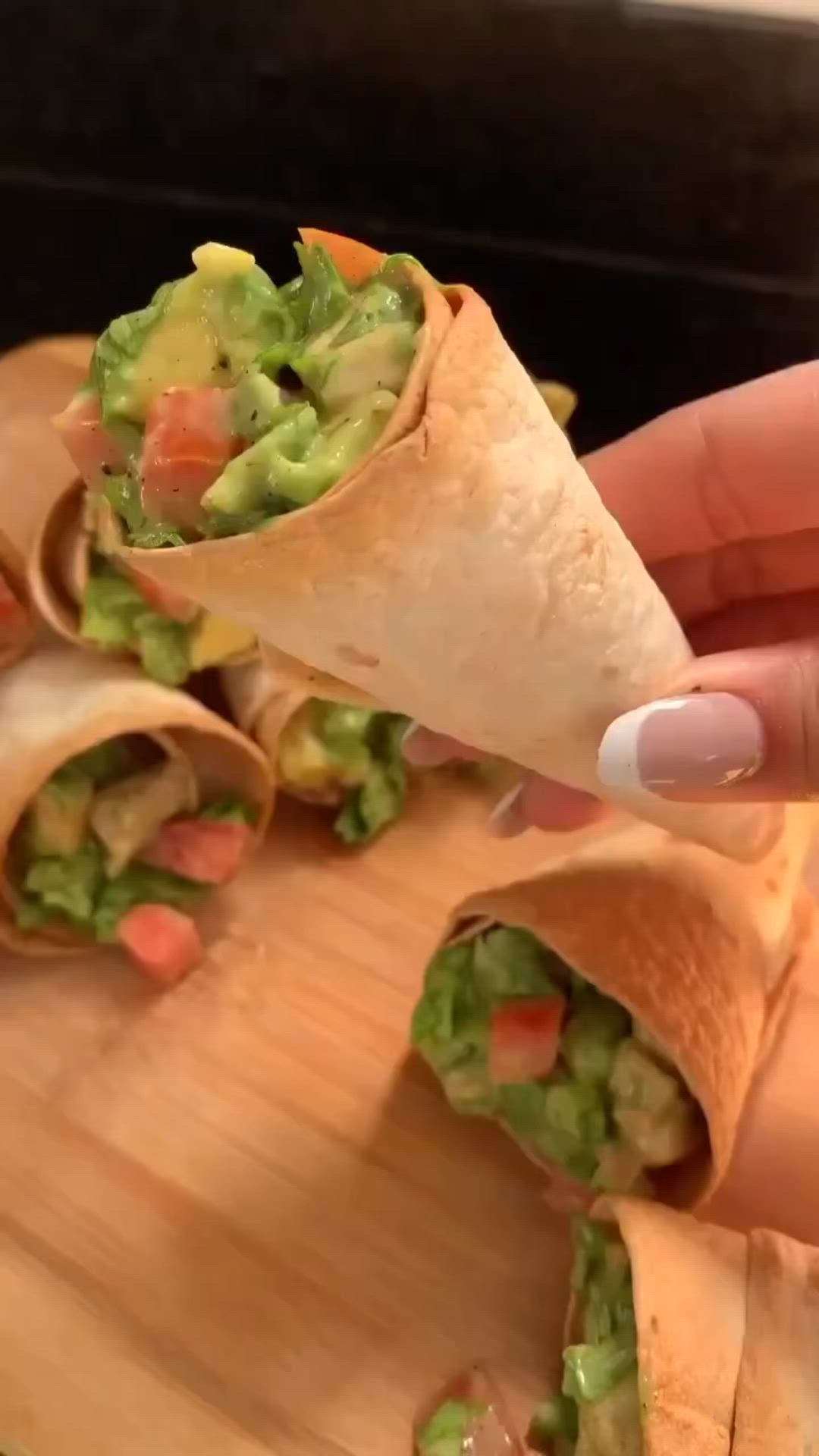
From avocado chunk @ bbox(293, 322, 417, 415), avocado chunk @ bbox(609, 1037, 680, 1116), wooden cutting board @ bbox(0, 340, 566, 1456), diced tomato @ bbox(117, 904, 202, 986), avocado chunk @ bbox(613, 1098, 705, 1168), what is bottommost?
wooden cutting board @ bbox(0, 340, 566, 1456)

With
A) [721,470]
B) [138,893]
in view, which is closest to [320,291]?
[721,470]

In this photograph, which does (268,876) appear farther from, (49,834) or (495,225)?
(495,225)

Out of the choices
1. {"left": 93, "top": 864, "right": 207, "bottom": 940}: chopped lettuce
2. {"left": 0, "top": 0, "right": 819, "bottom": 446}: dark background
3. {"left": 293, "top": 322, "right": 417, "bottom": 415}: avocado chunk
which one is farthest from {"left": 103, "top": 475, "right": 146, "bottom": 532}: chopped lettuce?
{"left": 0, "top": 0, "right": 819, "bottom": 446}: dark background

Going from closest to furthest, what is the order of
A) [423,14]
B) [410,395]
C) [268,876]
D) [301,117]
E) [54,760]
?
[410,395], [54,760], [268,876], [423,14], [301,117]

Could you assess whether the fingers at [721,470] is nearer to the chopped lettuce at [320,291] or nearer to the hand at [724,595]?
the hand at [724,595]

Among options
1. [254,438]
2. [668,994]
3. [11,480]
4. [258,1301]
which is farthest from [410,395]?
A: [11,480]

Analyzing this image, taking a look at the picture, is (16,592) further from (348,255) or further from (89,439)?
(348,255)

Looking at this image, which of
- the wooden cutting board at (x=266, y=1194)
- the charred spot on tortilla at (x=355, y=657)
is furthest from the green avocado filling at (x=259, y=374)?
the wooden cutting board at (x=266, y=1194)

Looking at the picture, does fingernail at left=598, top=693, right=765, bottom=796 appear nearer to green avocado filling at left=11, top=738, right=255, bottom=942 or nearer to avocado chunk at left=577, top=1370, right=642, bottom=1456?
avocado chunk at left=577, top=1370, right=642, bottom=1456
